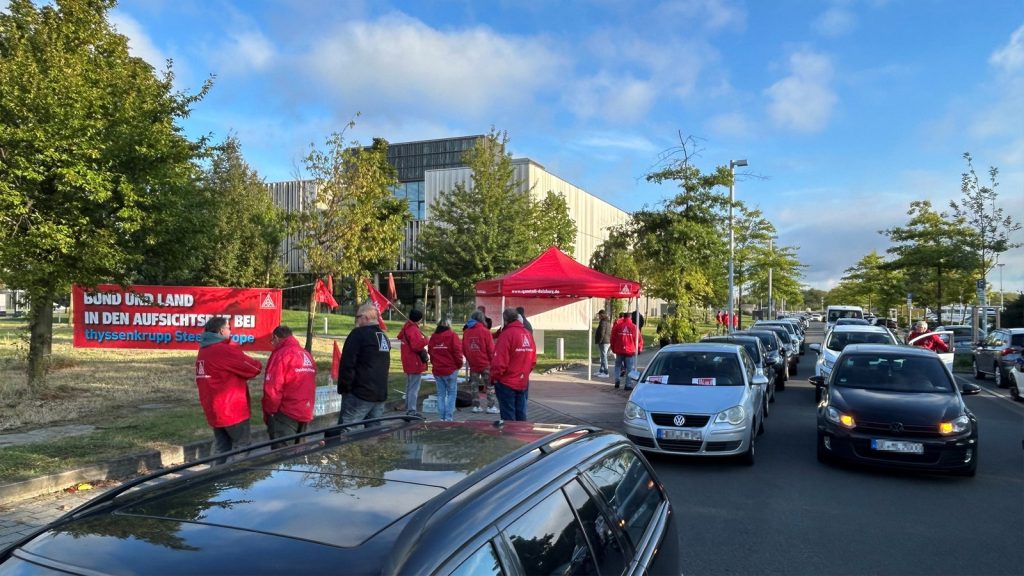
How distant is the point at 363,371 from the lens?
24.8ft

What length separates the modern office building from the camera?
2019 inches

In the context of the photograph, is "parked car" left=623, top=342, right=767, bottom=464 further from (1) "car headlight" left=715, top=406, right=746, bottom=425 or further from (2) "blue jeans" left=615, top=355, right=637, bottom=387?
(2) "blue jeans" left=615, top=355, right=637, bottom=387

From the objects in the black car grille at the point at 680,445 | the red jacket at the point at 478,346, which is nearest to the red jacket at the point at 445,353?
the red jacket at the point at 478,346

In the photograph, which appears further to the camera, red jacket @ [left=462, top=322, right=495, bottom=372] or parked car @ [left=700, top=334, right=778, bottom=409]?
parked car @ [left=700, top=334, right=778, bottom=409]

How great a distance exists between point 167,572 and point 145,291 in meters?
15.5

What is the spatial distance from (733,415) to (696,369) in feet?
4.81

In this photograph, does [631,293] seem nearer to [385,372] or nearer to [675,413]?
[675,413]

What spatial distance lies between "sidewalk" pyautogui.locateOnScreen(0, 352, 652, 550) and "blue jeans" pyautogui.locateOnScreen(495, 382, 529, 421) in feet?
2.26

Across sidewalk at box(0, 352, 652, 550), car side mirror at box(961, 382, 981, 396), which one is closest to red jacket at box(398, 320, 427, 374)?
sidewalk at box(0, 352, 652, 550)

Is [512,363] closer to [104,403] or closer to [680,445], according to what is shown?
[680,445]

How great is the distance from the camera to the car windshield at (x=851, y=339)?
53.9 feet

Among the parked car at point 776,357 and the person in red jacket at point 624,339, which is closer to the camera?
the person in red jacket at point 624,339

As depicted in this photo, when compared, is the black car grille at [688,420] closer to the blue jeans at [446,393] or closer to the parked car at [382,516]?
the blue jeans at [446,393]

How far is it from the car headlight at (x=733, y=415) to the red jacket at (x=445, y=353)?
158 inches
